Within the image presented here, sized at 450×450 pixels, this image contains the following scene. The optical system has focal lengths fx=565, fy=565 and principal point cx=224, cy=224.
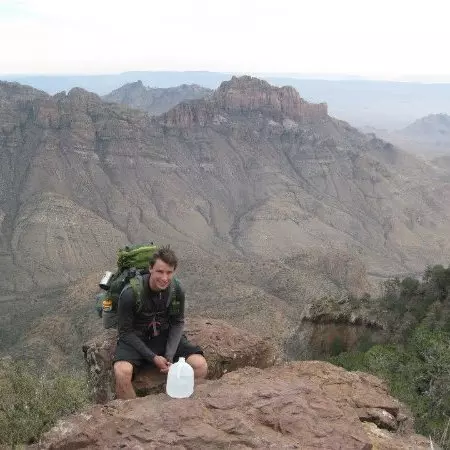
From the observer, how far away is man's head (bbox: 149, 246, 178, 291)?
8.34 metres

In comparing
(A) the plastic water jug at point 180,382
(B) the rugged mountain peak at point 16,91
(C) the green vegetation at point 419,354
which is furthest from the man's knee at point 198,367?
(B) the rugged mountain peak at point 16,91

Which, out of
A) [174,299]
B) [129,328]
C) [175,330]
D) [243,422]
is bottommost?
[243,422]

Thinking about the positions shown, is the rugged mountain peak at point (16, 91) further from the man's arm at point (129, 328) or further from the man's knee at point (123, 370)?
the man's knee at point (123, 370)

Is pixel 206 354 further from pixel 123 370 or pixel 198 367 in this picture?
pixel 123 370

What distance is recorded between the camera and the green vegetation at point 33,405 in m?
8.64

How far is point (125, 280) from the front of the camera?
30.2ft

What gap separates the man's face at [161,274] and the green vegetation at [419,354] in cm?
618

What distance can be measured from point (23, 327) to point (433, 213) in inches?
4772

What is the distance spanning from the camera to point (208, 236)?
434 feet

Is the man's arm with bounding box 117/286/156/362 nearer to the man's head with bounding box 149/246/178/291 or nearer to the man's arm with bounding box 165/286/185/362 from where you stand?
the man's arm with bounding box 165/286/185/362

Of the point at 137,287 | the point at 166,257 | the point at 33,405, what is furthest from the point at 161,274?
the point at 33,405

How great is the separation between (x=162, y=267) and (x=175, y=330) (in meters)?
1.31

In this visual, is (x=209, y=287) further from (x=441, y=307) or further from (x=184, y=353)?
(x=184, y=353)

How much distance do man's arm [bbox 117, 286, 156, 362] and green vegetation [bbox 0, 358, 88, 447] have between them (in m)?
1.54
